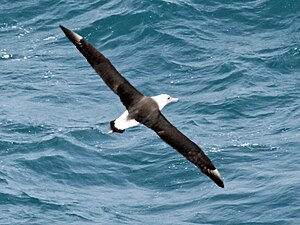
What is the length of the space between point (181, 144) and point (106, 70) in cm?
214

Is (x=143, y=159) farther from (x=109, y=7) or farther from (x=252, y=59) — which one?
(x=109, y=7)

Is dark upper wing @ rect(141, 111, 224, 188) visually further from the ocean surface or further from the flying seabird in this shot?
the ocean surface

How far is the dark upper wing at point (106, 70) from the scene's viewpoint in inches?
1013

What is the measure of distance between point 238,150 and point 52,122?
5441 millimetres

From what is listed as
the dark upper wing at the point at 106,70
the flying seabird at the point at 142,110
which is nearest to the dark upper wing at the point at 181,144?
the flying seabird at the point at 142,110

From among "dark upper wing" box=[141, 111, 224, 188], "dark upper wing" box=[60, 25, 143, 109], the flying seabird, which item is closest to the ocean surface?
"dark upper wing" box=[141, 111, 224, 188]

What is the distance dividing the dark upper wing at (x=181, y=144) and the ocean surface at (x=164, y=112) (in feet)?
17.5

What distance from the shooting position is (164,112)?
1432 inches

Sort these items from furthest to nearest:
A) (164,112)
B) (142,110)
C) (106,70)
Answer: (164,112) → (142,110) → (106,70)

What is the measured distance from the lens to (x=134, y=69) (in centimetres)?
3866

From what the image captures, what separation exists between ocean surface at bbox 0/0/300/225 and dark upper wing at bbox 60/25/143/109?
249 inches

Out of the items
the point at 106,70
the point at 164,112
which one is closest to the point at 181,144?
the point at 106,70

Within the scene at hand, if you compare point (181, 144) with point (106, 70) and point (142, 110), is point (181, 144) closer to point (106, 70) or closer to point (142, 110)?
point (142, 110)

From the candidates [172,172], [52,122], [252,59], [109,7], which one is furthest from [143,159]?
[109,7]
